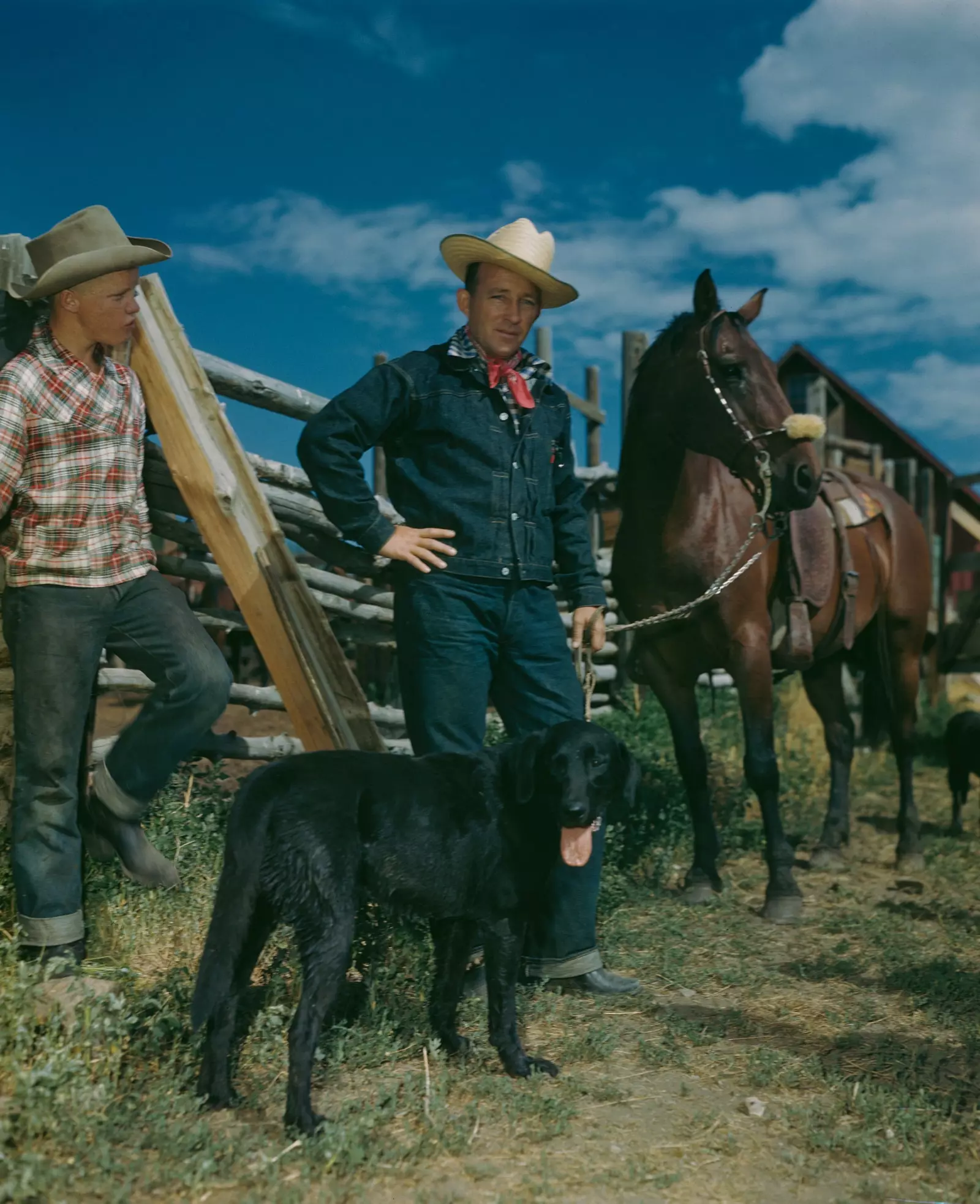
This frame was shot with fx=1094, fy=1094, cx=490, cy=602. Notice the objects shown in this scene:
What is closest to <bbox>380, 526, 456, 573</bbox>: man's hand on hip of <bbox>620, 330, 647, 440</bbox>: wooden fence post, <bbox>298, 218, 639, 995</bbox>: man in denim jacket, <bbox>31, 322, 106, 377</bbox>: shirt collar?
<bbox>298, 218, 639, 995</bbox>: man in denim jacket

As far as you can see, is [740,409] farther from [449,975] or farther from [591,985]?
[449,975]

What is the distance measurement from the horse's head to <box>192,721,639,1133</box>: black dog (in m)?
2.26

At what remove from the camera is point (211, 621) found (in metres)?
5.62

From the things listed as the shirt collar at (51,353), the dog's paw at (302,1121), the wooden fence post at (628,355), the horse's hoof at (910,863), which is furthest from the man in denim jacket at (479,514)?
the wooden fence post at (628,355)

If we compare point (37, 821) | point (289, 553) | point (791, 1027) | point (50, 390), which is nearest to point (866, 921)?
point (791, 1027)

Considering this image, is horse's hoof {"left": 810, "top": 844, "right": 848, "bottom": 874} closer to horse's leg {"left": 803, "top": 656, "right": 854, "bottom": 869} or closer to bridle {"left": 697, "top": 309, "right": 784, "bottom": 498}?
horse's leg {"left": 803, "top": 656, "right": 854, "bottom": 869}

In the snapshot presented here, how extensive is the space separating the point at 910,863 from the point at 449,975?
14.2 feet

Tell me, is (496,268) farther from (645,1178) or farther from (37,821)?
(645,1178)

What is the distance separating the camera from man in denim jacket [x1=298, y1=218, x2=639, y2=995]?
3.91 meters

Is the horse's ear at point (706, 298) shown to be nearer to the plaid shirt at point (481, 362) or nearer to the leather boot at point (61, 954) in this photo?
the plaid shirt at point (481, 362)

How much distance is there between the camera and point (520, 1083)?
3311 mm

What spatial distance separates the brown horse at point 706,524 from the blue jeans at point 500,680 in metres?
1.62

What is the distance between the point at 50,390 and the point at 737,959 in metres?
3.61

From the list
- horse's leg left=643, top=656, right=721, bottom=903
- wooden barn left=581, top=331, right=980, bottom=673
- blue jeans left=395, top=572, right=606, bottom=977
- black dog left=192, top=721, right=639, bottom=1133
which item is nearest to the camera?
black dog left=192, top=721, right=639, bottom=1133
